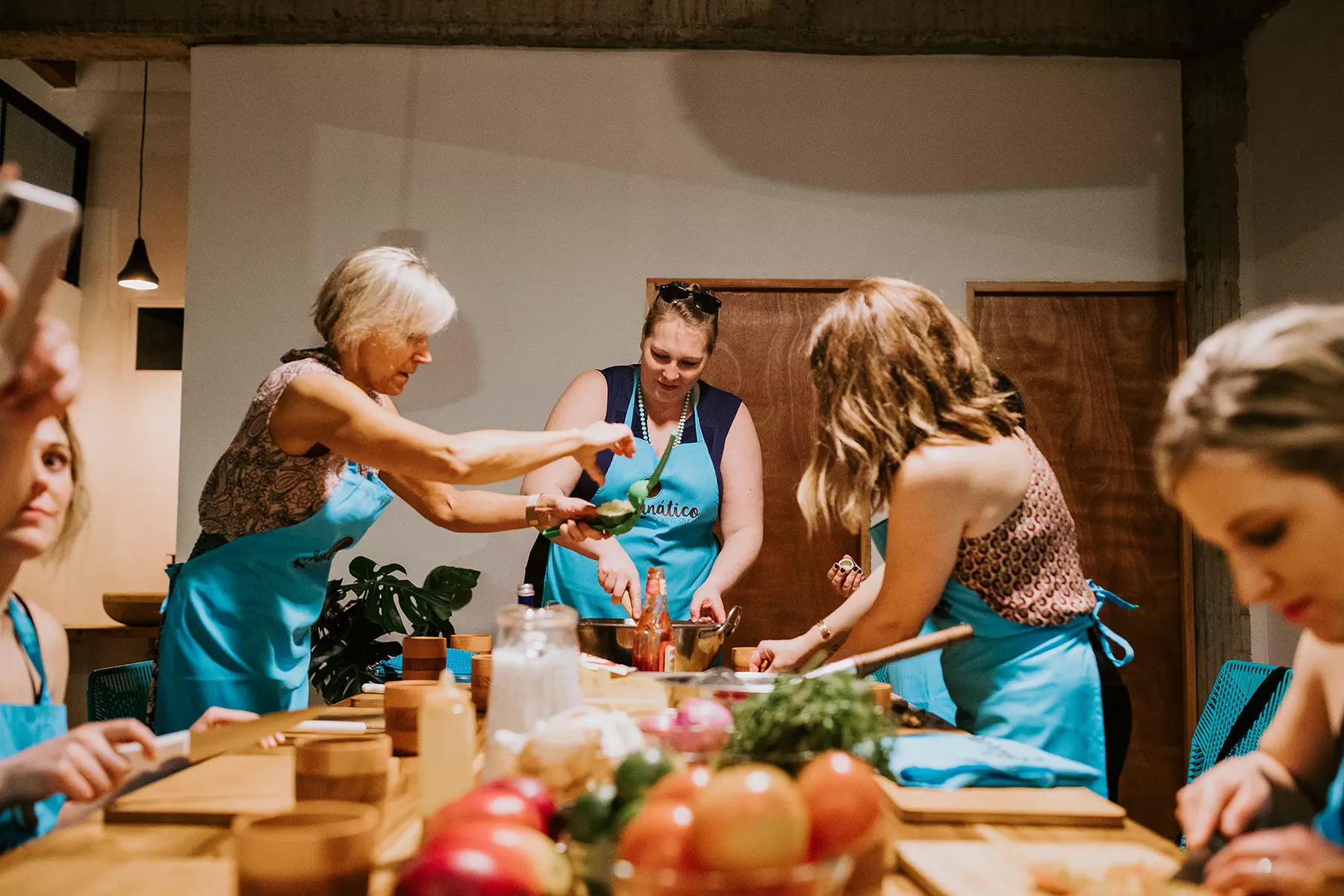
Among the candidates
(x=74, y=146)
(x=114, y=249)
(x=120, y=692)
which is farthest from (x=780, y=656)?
(x=74, y=146)

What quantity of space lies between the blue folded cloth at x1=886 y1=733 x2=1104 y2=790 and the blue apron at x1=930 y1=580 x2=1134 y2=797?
397 mm

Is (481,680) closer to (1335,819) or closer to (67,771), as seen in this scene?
(67,771)

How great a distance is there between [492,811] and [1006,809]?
63 centimetres

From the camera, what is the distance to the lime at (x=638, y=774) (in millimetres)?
740

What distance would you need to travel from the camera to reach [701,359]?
10.0 ft

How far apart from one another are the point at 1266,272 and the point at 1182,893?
13.3 feet

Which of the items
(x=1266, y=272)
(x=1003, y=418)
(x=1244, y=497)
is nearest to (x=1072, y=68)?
(x=1266, y=272)

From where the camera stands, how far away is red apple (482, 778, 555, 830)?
80cm

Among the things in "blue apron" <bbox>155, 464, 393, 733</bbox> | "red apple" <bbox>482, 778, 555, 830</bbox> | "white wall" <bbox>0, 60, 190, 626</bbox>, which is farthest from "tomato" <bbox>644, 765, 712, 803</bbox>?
"white wall" <bbox>0, 60, 190, 626</bbox>

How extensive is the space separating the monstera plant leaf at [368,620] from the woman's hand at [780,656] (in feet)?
6.45

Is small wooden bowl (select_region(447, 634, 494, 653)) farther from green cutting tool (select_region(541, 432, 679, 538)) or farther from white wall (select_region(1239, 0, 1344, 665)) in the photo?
white wall (select_region(1239, 0, 1344, 665))

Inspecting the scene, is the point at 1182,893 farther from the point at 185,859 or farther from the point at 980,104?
the point at 980,104

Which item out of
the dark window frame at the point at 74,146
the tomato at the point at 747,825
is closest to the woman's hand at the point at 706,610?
the tomato at the point at 747,825

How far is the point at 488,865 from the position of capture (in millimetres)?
653
